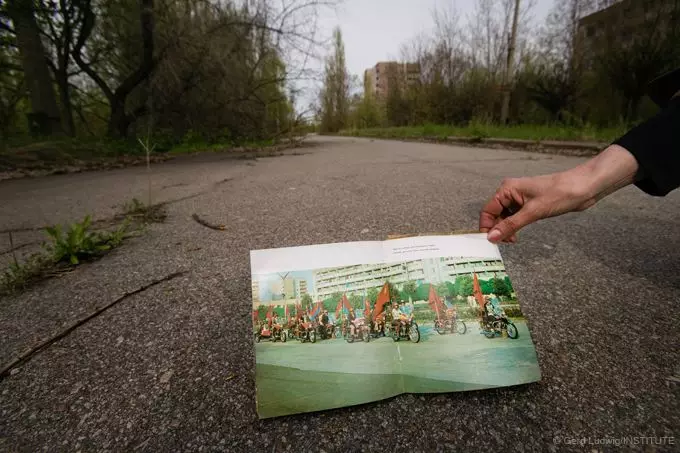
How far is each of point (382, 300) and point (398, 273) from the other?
66 millimetres

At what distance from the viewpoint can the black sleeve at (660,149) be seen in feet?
1.98

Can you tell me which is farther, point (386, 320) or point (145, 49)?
point (145, 49)

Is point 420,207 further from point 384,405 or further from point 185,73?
point 185,73

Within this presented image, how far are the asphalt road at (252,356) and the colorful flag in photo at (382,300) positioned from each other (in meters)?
0.17

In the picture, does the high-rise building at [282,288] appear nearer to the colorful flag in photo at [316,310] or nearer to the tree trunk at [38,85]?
the colorful flag in photo at [316,310]

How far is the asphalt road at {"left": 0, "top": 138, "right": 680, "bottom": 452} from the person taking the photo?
0.52 m

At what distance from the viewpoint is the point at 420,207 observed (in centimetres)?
191

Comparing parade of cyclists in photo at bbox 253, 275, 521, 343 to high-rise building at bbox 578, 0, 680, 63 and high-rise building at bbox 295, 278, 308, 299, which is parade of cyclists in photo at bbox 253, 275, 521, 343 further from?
high-rise building at bbox 578, 0, 680, 63

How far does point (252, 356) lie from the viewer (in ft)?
2.39

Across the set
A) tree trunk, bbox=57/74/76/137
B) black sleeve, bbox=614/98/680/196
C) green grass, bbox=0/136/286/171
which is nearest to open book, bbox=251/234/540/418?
black sleeve, bbox=614/98/680/196

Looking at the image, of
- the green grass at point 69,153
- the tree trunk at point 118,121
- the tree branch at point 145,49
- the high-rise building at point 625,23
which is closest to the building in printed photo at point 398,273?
the green grass at point 69,153

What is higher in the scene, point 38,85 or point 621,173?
point 38,85

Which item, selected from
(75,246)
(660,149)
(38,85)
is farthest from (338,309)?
(38,85)

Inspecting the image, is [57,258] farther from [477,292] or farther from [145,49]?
[145,49]
